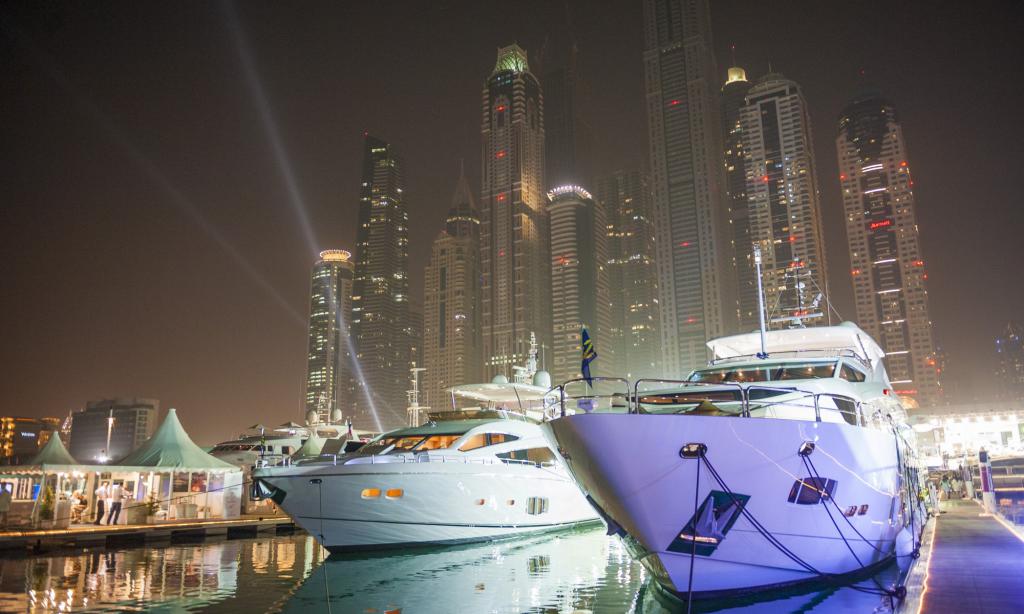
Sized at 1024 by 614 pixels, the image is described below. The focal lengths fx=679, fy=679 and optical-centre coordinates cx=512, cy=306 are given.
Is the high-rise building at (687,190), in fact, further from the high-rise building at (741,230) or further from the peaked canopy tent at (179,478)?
the peaked canopy tent at (179,478)

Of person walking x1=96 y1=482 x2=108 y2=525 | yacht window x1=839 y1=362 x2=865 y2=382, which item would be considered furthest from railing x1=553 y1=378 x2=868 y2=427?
person walking x1=96 y1=482 x2=108 y2=525

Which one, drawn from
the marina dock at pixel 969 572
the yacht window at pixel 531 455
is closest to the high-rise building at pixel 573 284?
the yacht window at pixel 531 455

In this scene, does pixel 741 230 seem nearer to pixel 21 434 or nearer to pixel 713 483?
pixel 713 483

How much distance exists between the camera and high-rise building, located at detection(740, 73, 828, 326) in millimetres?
158625

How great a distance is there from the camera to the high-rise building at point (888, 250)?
154 metres

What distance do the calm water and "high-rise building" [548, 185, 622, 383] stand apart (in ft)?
518

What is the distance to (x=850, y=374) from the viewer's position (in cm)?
1501

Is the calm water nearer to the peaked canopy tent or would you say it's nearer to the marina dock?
the marina dock

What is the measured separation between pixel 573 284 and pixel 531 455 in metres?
159

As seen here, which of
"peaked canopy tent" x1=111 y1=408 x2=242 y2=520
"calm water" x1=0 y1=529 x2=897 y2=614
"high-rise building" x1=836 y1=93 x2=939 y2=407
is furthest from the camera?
"high-rise building" x1=836 y1=93 x2=939 y2=407

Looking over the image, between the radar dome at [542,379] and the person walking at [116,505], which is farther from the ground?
the radar dome at [542,379]

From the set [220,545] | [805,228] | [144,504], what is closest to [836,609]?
[220,545]

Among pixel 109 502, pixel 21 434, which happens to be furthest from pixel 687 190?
pixel 21 434

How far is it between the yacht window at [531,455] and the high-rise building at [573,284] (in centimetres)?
15274
